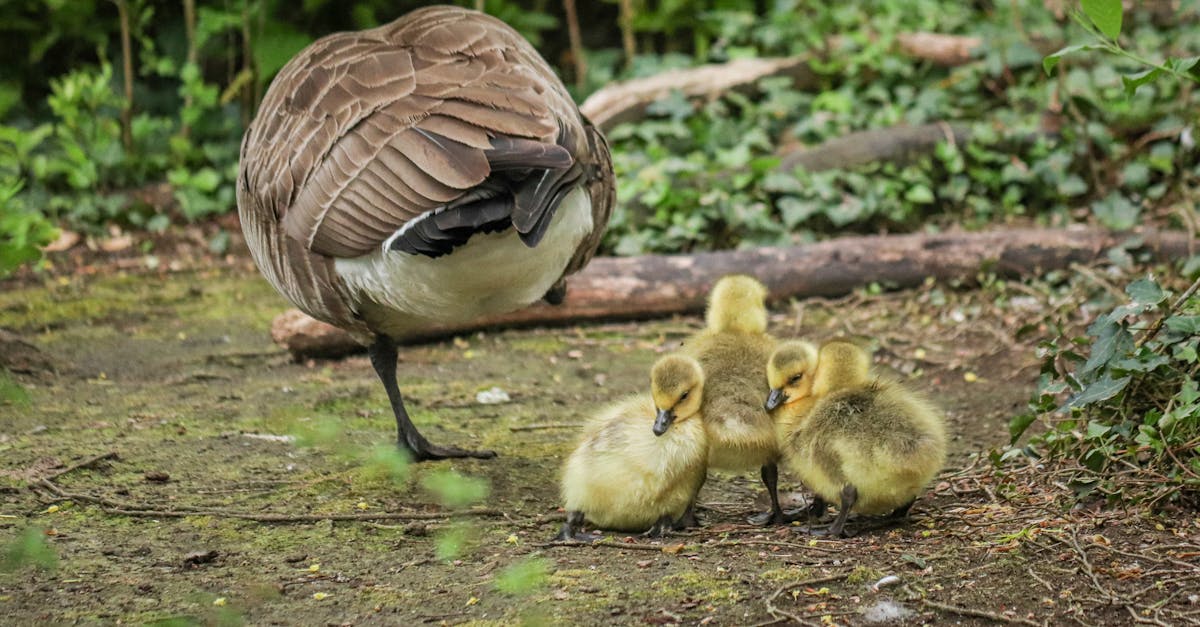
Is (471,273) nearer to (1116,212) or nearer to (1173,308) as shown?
(1173,308)

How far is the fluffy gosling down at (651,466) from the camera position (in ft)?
13.1

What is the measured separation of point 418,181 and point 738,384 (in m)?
1.31

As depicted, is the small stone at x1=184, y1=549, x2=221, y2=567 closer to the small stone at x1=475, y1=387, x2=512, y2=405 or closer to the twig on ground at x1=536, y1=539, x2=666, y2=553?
the twig on ground at x1=536, y1=539, x2=666, y2=553

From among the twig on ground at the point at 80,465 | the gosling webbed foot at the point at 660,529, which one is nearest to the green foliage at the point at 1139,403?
the gosling webbed foot at the point at 660,529

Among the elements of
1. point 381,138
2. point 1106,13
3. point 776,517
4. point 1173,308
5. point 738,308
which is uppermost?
point 1106,13

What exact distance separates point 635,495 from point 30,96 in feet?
28.6

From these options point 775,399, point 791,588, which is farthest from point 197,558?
point 775,399

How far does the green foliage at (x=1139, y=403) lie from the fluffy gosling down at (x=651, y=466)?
1.14m

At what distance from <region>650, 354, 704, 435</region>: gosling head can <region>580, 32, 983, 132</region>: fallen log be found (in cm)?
583

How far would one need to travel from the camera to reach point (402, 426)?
507 centimetres

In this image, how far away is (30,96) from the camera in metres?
10.7

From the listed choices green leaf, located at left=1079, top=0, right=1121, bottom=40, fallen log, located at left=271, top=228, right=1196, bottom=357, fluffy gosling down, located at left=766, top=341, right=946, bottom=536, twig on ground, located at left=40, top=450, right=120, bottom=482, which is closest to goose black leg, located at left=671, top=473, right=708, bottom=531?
fluffy gosling down, located at left=766, top=341, right=946, bottom=536

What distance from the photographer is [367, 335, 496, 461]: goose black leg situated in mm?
5000

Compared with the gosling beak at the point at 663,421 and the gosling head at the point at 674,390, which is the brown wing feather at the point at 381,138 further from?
the gosling beak at the point at 663,421
